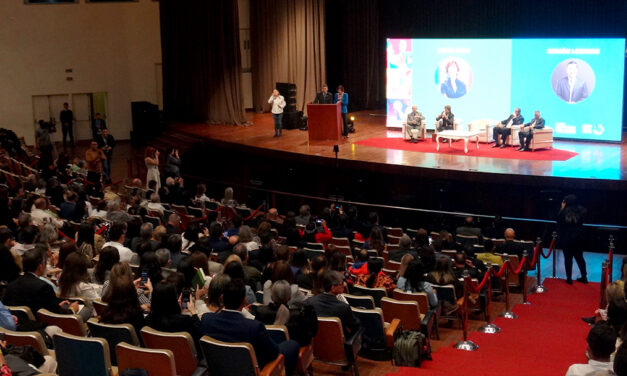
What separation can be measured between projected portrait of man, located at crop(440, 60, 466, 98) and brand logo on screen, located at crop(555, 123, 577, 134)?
228 cm

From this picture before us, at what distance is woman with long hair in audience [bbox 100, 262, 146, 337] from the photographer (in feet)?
17.3

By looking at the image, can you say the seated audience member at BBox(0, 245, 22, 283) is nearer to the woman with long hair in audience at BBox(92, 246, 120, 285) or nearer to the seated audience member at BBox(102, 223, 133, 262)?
the woman with long hair in audience at BBox(92, 246, 120, 285)

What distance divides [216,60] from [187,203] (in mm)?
7857

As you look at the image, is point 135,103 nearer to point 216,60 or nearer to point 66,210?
point 216,60

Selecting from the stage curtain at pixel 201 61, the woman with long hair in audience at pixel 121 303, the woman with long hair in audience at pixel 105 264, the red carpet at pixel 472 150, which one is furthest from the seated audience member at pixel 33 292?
the stage curtain at pixel 201 61

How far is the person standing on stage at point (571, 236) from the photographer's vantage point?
34.3 ft

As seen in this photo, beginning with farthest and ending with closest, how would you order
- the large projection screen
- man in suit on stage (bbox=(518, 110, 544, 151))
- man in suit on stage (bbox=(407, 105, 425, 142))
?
man in suit on stage (bbox=(407, 105, 425, 142)), the large projection screen, man in suit on stage (bbox=(518, 110, 544, 151))

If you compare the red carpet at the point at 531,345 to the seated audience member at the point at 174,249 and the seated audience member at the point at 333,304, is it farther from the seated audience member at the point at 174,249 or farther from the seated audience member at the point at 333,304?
the seated audience member at the point at 174,249

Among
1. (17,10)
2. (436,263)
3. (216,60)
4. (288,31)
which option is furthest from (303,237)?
(17,10)

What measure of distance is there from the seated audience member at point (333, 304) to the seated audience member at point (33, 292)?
1873 mm

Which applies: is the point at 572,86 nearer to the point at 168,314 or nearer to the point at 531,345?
the point at 531,345

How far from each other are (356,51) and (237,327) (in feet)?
58.3

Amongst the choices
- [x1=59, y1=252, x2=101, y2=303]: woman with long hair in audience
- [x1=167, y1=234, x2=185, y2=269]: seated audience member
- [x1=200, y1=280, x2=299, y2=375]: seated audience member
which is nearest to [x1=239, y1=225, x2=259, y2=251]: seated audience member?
[x1=167, y1=234, x2=185, y2=269]: seated audience member

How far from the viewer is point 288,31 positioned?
69.4ft
